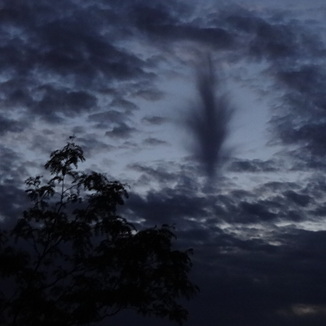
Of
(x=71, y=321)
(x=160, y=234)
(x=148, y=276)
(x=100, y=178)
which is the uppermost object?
(x=100, y=178)

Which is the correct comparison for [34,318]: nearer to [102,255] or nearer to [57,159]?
[102,255]

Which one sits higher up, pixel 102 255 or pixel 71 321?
pixel 102 255

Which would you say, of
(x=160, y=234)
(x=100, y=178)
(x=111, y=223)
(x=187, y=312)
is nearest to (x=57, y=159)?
(x=100, y=178)

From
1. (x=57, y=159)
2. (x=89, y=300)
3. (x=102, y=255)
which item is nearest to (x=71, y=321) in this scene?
(x=89, y=300)

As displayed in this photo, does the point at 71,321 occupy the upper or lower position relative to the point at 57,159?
lower

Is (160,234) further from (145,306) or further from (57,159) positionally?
(57,159)

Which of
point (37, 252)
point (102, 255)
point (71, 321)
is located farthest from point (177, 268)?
point (37, 252)

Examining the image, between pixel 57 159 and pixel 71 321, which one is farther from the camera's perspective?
pixel 57 159

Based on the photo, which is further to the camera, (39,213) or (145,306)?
(39,213)

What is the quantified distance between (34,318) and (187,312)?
6.90 m

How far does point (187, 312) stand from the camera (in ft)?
92.8

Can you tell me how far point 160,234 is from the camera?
2741cm

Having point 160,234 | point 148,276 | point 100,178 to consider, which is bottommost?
point 148,276

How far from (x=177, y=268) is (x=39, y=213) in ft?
24.6
